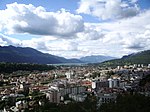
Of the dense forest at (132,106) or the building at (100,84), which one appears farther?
the building at (100,84)

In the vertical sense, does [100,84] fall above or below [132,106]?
below

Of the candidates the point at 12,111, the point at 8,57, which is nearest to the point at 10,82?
the point at 12,111

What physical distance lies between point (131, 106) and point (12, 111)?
6404 mm

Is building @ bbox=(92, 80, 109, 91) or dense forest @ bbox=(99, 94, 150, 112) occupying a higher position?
dense forest @ bbox=(99, 94, 150, 112)

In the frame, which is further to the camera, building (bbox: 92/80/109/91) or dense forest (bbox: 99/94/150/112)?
building (bbox: 92/80/109/91)

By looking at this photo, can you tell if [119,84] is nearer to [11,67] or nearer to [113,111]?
[113,111]

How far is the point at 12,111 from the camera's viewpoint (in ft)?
46.3

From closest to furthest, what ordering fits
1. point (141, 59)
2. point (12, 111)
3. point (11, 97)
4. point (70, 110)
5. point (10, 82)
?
point (70, 110), point (12, 111), point (11, 97), point (10, 82), point (141, 59)

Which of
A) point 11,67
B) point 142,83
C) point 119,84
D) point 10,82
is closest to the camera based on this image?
point 142,83

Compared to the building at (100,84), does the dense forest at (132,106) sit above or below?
above

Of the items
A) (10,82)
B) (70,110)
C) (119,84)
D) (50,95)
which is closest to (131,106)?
(70,110)

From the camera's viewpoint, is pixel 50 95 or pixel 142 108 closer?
pixel 142 108

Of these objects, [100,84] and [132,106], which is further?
[100,84]

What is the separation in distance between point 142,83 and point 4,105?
10.1 meters
